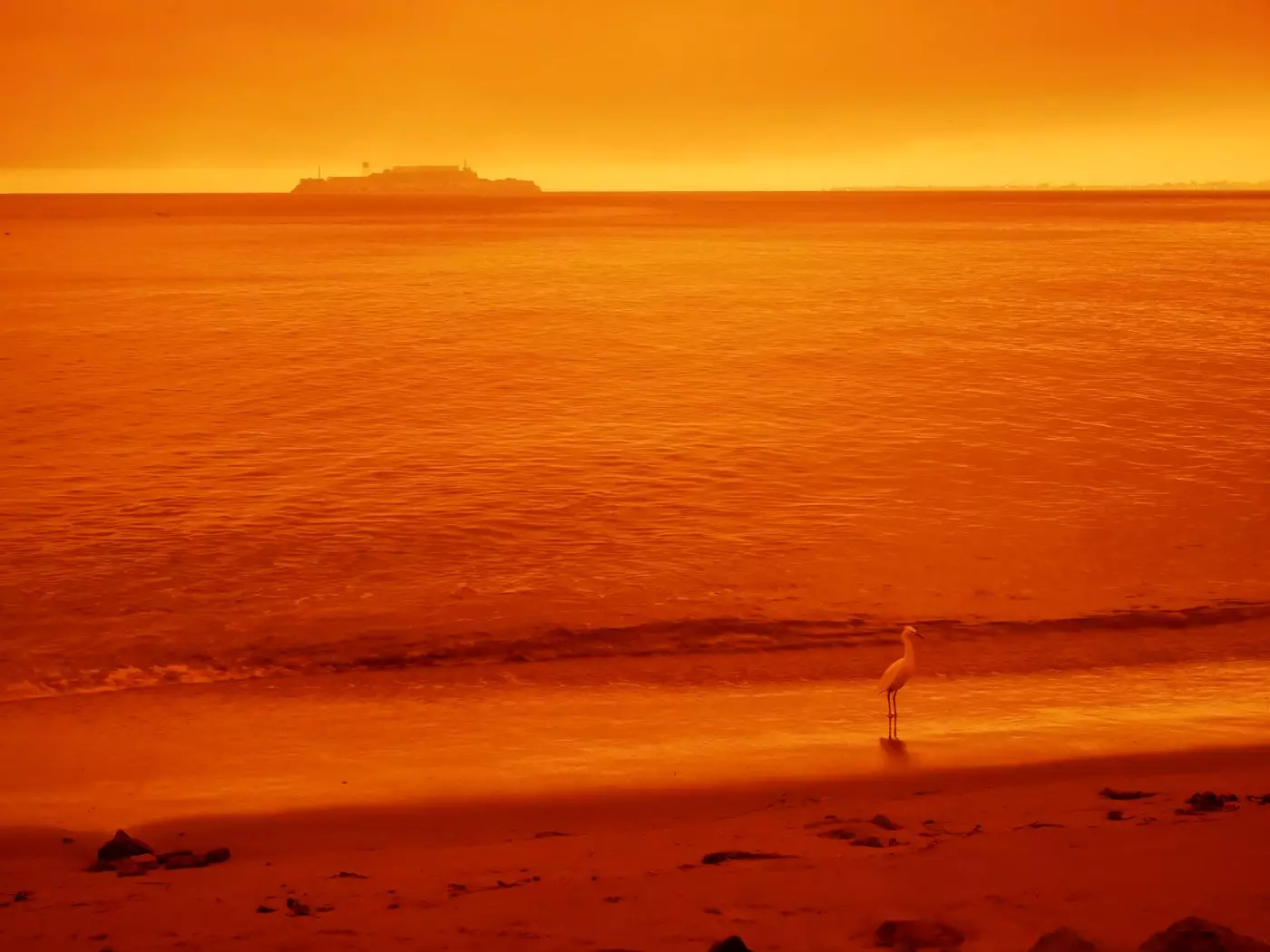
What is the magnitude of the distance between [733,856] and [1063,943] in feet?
6.38

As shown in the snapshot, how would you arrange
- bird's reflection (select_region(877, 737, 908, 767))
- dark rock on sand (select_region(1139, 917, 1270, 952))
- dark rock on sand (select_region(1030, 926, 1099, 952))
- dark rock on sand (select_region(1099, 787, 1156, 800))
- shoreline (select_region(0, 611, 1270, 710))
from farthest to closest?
shoreline (select_region(0, 611, 1270, 710)), bird's reflection (select_region(877, 737, 908, 767)), dark rock on sand (select_region(1099, 787, 1156, 800)), dark rock on sand (select_region(1030, 926, 1099, 952)), dark rock on sand (select_region(1139, 917, 1270, 952))

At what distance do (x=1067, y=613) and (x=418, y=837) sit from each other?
756cm

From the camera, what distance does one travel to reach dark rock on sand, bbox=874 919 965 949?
4.86 meters

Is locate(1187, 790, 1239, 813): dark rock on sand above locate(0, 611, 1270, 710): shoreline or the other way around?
the other way around

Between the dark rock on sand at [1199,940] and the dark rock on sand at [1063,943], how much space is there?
19cm

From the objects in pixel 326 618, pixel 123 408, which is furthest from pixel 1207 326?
pixel 326 618

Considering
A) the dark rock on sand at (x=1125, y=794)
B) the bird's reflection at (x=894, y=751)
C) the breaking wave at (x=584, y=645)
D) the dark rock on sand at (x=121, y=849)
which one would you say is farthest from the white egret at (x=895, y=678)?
the dark rock on sand at (x=121, y=849)

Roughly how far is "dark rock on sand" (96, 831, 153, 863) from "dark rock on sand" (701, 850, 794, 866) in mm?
2833

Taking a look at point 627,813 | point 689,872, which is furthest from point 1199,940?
point 627,813

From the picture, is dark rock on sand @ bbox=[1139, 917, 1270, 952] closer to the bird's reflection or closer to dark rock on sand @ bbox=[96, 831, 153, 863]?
the bird's reflection

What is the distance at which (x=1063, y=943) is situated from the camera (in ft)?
14.8

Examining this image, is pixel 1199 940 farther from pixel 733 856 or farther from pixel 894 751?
pixel 894 751

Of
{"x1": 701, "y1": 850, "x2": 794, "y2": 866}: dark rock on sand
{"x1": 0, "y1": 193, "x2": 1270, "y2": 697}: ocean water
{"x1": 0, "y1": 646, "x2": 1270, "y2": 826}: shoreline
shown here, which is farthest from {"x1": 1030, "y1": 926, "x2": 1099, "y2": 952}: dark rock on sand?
{"x1": 0, "y1": 193, "x2": 1270, "y2": 697}: ocean water

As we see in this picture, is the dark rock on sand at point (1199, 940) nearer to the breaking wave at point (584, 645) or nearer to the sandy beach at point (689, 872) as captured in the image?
the sandy beach at point (689, 872)
